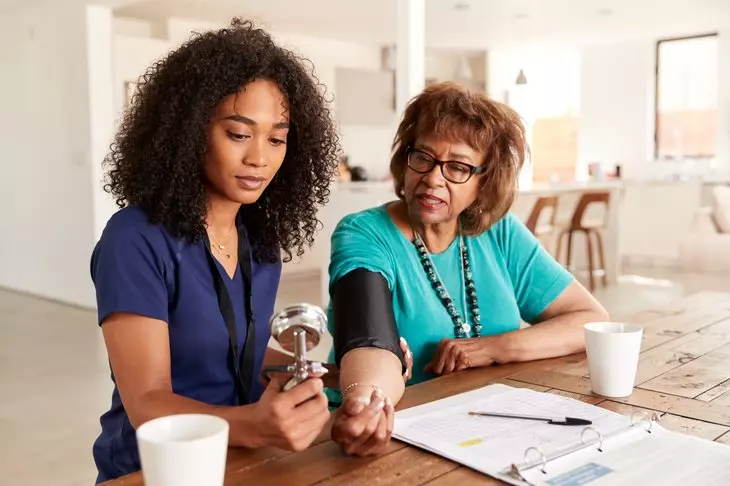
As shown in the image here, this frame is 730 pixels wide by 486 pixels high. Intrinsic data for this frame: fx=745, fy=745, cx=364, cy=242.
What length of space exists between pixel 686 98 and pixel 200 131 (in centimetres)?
829

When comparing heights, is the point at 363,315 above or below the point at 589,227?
above

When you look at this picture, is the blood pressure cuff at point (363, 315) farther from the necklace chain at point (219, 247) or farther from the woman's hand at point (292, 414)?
the woman's hand at point (292, 414)

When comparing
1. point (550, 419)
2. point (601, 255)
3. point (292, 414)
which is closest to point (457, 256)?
point (550, 419)

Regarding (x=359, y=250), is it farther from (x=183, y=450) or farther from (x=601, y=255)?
(x=601, y=255)

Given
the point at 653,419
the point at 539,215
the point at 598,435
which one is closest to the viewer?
the point at 598,435

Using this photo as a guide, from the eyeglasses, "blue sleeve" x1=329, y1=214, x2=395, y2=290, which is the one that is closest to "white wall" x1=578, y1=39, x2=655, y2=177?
the eyeglasses

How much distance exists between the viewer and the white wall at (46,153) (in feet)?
19.2

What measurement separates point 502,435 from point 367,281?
19.3 inches

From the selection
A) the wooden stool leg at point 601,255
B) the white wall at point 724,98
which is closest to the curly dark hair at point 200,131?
the wooden stool leg at point 601,255

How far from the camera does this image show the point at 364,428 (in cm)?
96

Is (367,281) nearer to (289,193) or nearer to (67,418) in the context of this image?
(289,193)

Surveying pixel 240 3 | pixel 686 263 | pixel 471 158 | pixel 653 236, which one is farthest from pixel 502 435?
pixel 653 236

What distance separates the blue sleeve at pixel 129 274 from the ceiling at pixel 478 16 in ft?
16.3

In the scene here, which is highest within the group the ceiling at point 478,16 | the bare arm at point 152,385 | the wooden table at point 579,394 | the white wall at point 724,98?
the ceiling at point 478,16
